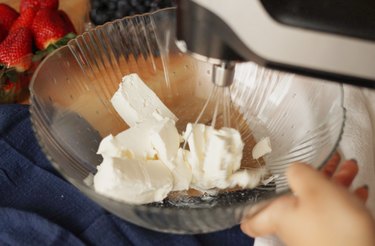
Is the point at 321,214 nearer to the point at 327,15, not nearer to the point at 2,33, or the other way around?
the point at 327,15

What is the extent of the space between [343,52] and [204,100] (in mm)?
340

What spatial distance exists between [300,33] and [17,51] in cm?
51

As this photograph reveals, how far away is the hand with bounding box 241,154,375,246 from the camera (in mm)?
382

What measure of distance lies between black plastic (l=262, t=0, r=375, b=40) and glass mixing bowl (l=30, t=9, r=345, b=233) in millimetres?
165

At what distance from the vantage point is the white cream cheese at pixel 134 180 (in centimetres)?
47

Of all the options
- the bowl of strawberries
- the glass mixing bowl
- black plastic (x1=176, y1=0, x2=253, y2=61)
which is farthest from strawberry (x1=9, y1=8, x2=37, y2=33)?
black plastic (x1=176, y1=0, x2=253, y2=61)

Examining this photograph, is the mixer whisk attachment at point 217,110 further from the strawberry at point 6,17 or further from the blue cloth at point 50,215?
the strawberry at point 6,17

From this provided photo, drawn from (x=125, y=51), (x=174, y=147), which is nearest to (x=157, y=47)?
(x=125, y=51)

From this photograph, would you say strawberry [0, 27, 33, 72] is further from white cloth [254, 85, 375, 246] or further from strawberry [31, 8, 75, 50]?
white cloth [254, 85, 375, 246]

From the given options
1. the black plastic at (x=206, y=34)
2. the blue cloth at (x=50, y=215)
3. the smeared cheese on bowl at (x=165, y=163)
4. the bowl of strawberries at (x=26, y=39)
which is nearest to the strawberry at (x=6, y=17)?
the bowl of strawberries at (x=26, y=39)

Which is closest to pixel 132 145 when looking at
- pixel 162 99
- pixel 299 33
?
pixel 162 99

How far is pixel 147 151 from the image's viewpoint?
1.78ft

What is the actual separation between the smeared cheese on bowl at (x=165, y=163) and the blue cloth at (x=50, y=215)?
0.21 feet

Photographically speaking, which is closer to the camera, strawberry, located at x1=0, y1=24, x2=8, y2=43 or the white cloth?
the white cloth
